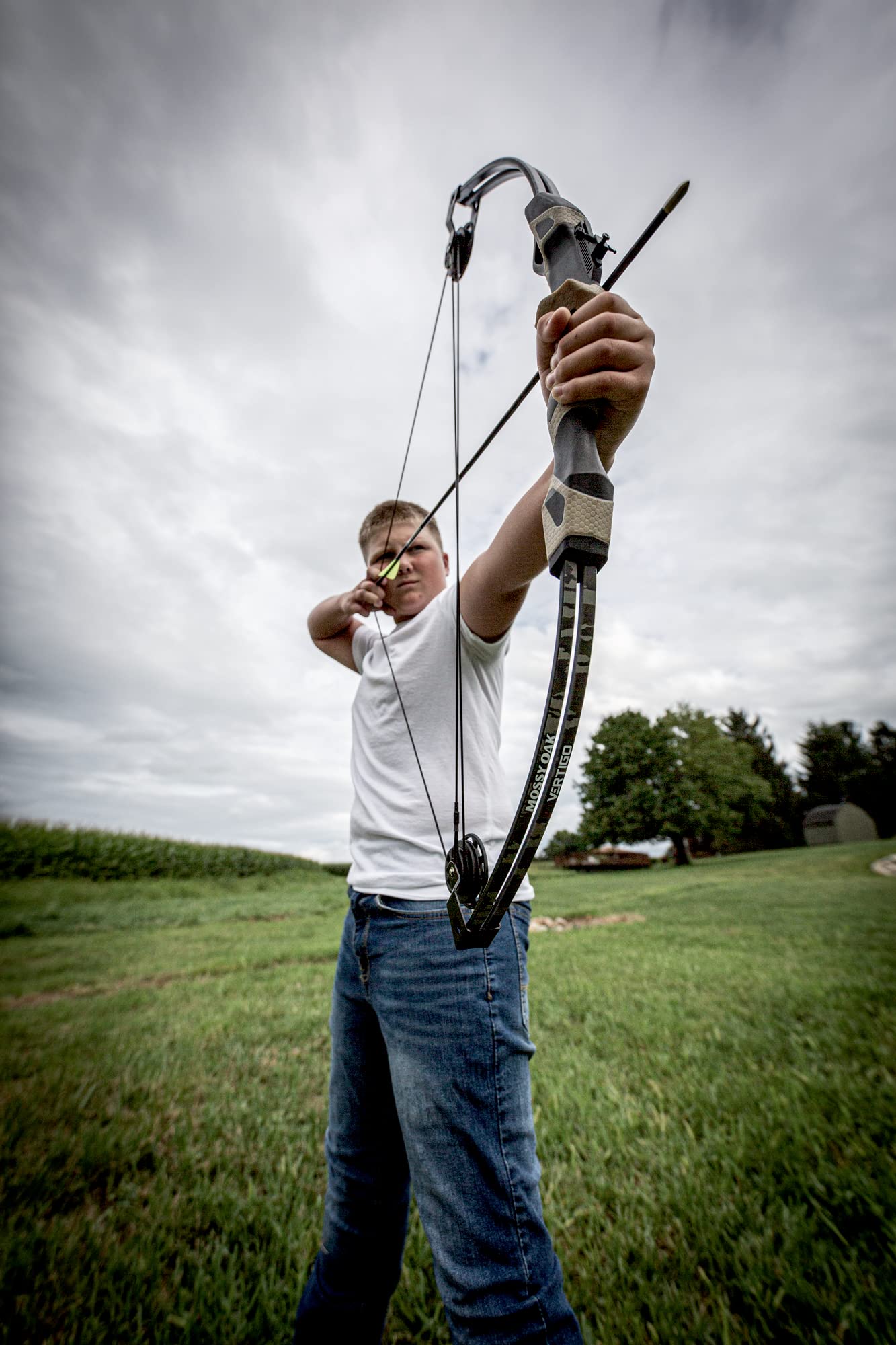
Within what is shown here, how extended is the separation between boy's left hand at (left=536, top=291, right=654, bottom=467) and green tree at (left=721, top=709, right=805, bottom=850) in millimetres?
41644

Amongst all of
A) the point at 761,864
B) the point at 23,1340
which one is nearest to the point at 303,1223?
the point at 23,1340

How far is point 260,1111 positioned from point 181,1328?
5.00ft

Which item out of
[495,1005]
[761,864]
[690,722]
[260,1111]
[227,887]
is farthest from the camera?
[690,722]

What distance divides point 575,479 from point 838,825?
172 ft

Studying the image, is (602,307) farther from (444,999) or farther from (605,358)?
(444,999)

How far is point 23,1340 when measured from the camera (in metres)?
1.85

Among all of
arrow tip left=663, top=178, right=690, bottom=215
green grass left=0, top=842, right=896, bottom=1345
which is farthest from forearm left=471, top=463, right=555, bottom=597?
green grass left=0, top=842, right=896, bottom=1345

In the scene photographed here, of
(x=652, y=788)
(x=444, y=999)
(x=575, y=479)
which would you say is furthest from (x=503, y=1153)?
(x=652, y=788)

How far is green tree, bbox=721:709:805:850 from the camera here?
46719 millimetres

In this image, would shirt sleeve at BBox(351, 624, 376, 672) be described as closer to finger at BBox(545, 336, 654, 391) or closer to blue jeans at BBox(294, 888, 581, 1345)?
blue jeans at BBox(294, 888, 581, 1345)

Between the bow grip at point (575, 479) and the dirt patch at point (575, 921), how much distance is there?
32.7ft

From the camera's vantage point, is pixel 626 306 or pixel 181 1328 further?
pixel 181 1328

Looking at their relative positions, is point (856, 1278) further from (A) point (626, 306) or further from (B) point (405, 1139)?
(A) point (626, 306)

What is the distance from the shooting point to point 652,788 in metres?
30.6
